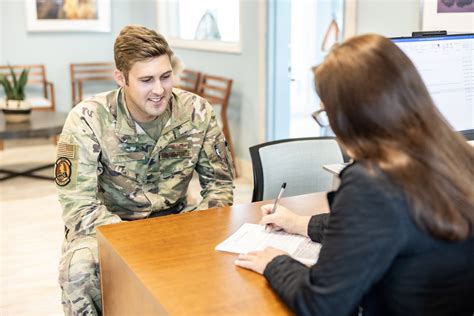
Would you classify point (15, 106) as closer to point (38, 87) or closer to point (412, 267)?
point (38, 87)

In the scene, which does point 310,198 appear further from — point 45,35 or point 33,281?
point 45,35

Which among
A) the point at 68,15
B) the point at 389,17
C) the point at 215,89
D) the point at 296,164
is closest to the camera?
the point at 296,164

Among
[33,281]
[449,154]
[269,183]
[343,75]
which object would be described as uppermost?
[343,75]

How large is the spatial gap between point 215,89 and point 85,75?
6.88 ft

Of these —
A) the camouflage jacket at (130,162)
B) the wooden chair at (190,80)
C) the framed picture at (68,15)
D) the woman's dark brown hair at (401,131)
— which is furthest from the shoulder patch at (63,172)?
the framed picture at (68,15)

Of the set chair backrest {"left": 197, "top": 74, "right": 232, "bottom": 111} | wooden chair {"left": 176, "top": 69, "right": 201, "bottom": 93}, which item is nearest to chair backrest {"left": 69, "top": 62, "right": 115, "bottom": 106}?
wooden chair {"left": 176, "top": 69, "right": 201, "bottom": 93}

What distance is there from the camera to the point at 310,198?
2094 millimetres

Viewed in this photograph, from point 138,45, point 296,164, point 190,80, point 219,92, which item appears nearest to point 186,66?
point 190,80

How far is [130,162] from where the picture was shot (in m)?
2.20

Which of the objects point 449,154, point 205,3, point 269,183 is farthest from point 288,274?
point 205,3

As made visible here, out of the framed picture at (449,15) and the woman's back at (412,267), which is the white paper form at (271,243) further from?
the framed picture at (449,15)

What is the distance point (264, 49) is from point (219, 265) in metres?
3.37

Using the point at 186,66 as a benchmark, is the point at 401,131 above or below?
above

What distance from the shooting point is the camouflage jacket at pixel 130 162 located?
2082 millimetres
